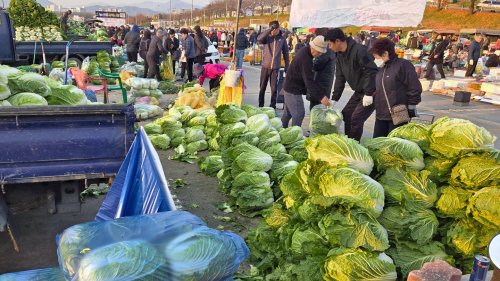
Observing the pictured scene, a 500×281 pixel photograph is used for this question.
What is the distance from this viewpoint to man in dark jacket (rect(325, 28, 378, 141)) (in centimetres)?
609

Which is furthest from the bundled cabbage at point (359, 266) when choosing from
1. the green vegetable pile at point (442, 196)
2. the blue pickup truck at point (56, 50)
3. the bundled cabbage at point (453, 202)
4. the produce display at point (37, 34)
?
the produce display at point (37, 34)

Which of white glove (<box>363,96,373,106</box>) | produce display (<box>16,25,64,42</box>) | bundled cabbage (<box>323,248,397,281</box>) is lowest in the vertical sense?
bundled cabbage (<box>323,248,397,281</box>)

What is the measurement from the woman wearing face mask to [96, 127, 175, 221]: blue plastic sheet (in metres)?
3.31

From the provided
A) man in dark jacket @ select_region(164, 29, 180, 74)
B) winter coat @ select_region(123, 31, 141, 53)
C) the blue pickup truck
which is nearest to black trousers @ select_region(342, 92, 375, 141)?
the blue pickup truck

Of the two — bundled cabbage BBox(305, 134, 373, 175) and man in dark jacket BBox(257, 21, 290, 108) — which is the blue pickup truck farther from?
bundled cabbage BBox(305, 134, 373, 175)

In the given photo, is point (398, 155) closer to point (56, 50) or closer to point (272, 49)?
point (272, 49)

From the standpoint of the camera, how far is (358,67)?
20.6ft

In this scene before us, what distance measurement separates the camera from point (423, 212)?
281 centimetres

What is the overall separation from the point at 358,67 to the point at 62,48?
12037 mm

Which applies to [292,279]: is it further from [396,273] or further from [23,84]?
[23,84]

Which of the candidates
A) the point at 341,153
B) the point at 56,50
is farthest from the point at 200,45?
the point at 341,153

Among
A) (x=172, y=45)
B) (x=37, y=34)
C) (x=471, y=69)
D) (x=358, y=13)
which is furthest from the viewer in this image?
(x=471, y=69)

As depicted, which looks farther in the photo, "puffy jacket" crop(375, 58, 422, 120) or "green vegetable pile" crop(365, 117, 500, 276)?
"puffy jacket" crop(375, 58, 422, 120)

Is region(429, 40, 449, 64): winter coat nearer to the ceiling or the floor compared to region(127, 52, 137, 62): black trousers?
nearer to the ceiling
